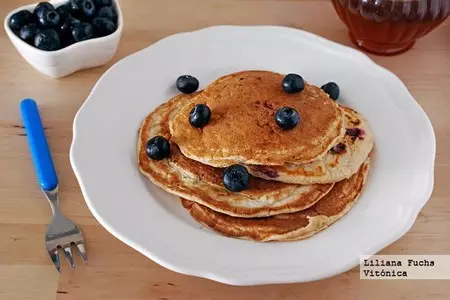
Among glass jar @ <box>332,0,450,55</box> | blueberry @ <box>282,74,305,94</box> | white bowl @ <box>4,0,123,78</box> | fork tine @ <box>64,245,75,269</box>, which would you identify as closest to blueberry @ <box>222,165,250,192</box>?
blueberry @ <box>282,74,305,94</box>

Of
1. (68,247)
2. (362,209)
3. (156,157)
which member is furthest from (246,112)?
(68,247)

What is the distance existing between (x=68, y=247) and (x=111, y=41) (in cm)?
72

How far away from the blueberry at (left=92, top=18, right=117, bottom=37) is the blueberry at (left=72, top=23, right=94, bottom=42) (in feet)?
0.09

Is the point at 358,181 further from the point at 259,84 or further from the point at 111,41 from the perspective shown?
the point at 111,41

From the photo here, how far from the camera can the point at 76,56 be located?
178 centimetres

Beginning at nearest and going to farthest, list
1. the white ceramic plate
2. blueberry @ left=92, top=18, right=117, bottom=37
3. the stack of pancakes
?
the white ceramic plate
the stack of pancakes
blueberry @ left=92, top=18, right=117, bottom=37

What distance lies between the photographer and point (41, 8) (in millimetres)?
1786

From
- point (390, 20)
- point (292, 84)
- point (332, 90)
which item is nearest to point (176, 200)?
point (292, 84)

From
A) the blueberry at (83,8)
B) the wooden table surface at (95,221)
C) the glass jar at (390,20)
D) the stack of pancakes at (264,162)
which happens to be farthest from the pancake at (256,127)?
the blueberry at (83,8)

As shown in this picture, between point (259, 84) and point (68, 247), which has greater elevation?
point (259, 84)

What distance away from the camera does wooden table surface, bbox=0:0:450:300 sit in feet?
4.32

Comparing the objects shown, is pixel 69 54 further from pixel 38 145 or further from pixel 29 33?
pixel 38 145

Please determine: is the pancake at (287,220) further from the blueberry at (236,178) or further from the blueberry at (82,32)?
the blueberry at (82,32)

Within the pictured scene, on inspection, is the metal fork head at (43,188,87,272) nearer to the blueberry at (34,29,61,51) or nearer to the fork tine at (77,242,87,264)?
the fork tine at (77,242,87,264)
